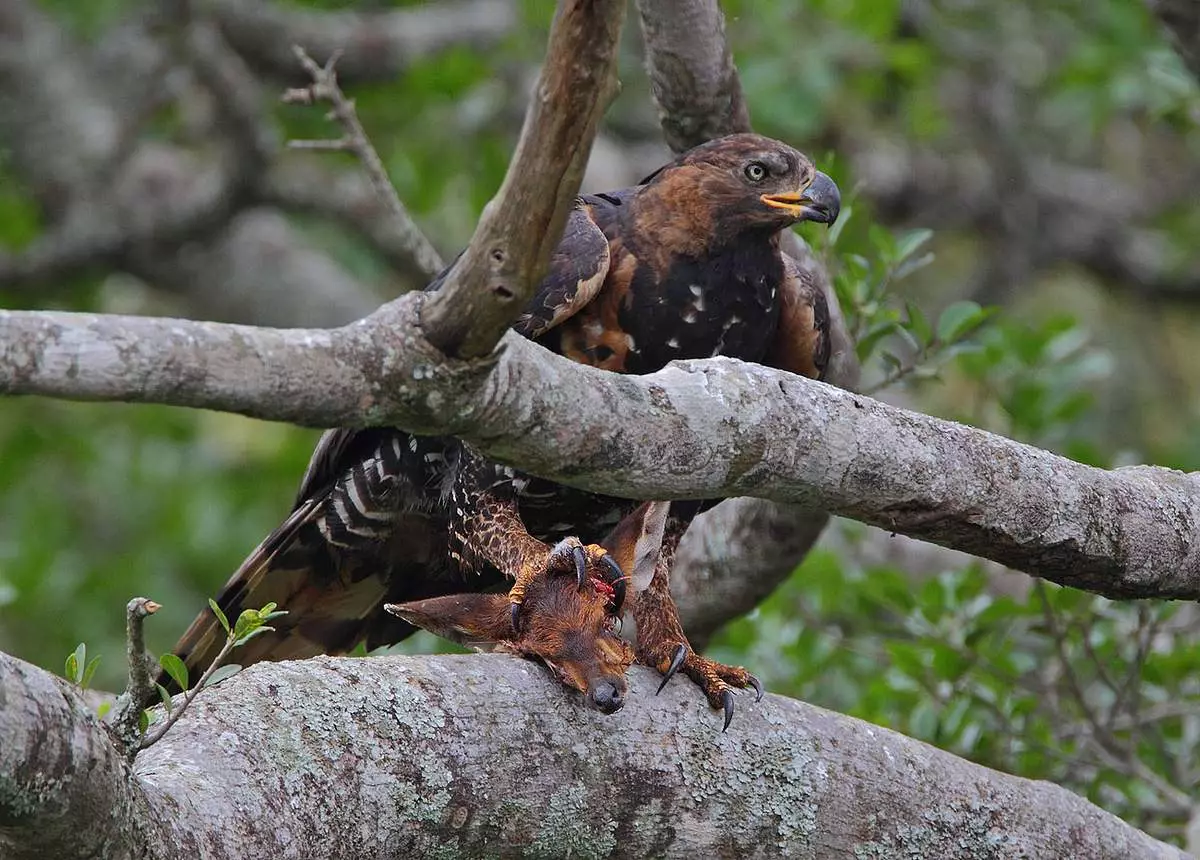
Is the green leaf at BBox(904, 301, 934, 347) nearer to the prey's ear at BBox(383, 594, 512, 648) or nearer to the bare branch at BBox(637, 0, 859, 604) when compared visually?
the bare branch at BBox(637, 0, 859, 604)

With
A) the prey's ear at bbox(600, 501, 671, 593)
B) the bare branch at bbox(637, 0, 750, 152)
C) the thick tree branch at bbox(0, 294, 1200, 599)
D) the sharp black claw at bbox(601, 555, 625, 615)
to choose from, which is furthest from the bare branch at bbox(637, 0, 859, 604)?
the thick tree branch at bbox(0, 294, 1200, 599)

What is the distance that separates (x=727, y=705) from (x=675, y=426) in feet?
2.80

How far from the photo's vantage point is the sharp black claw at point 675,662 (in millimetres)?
3169

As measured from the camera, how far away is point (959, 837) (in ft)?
9.71

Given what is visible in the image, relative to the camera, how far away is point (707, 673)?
10.3 ft

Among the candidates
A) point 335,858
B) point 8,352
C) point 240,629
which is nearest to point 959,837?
A: point 335,858

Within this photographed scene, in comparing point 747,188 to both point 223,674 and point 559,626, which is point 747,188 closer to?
point 559,626

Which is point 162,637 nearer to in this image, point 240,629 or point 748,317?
point 748,317

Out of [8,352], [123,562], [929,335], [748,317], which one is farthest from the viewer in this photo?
[123,562]

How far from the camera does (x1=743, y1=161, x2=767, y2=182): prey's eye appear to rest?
3.67m

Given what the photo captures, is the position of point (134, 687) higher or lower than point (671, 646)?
higher

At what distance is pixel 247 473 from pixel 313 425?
5.61 metres

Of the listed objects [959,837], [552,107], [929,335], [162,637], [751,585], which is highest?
[552,107]

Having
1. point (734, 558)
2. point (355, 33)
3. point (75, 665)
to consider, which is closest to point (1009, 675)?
point (734, 558)
